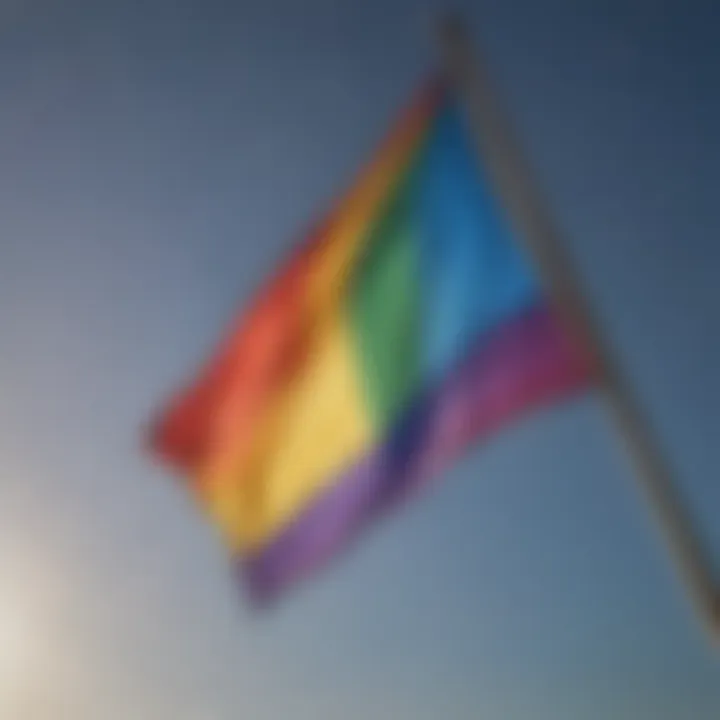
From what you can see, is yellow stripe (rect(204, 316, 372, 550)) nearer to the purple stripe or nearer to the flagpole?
the purple stripe

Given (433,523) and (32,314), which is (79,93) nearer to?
(32,314)

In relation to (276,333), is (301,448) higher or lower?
lower

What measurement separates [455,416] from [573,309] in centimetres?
14

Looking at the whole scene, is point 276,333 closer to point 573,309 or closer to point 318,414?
point 318,414

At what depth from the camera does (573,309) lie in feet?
3.45

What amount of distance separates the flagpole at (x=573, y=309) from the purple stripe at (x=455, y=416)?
0.03m

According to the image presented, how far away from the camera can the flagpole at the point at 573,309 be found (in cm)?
102

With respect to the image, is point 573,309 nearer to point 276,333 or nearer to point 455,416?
point 455,416

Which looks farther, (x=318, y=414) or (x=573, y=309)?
(x=318, y=414)

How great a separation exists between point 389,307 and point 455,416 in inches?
4.9

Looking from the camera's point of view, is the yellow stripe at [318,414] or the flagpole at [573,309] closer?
the flagpole at [573,309]

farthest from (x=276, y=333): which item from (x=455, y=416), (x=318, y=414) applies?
(x=455, y=416)

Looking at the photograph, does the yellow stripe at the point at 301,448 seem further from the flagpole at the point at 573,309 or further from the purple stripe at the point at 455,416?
the flagpole at the point at 573,309

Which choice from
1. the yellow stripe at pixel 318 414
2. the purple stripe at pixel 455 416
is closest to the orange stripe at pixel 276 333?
the yellow stripe at pixel 318 414
